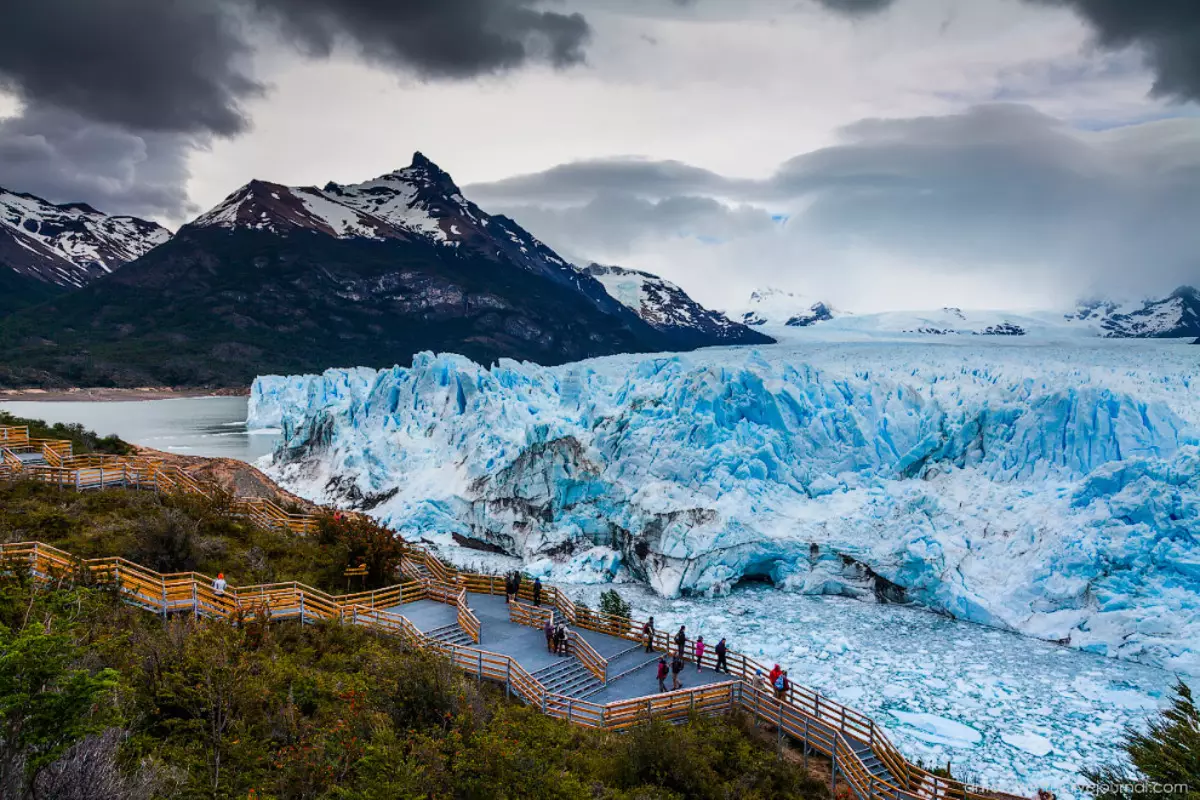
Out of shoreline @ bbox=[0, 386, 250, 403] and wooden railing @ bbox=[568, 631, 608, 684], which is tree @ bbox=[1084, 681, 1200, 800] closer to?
wooden railing @ bbox=[568, 631, 608, 684]

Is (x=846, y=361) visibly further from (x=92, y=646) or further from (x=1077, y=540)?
(x=92, y=646)

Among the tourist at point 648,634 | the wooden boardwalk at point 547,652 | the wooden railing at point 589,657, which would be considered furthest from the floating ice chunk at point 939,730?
the wooden railing at point 589,657

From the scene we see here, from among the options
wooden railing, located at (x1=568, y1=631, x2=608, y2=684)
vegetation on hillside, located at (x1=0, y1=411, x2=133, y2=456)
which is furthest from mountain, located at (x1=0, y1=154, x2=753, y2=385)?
wooden railing, located at (x1=568, y1=631, x2=608, y2=684)

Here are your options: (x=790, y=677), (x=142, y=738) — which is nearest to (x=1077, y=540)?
(x=790, y=677)

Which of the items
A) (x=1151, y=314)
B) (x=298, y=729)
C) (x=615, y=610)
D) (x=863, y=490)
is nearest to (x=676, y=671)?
(x=615, y=610)

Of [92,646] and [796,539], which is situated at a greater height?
[92,646]

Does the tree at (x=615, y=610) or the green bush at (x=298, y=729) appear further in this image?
the tree at (x=615, y=610)

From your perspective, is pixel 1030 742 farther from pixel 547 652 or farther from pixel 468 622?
pixel 468 622

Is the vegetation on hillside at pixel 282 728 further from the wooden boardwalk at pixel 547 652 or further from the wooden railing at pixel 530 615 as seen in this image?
the wooden railing at pixel 530 615
